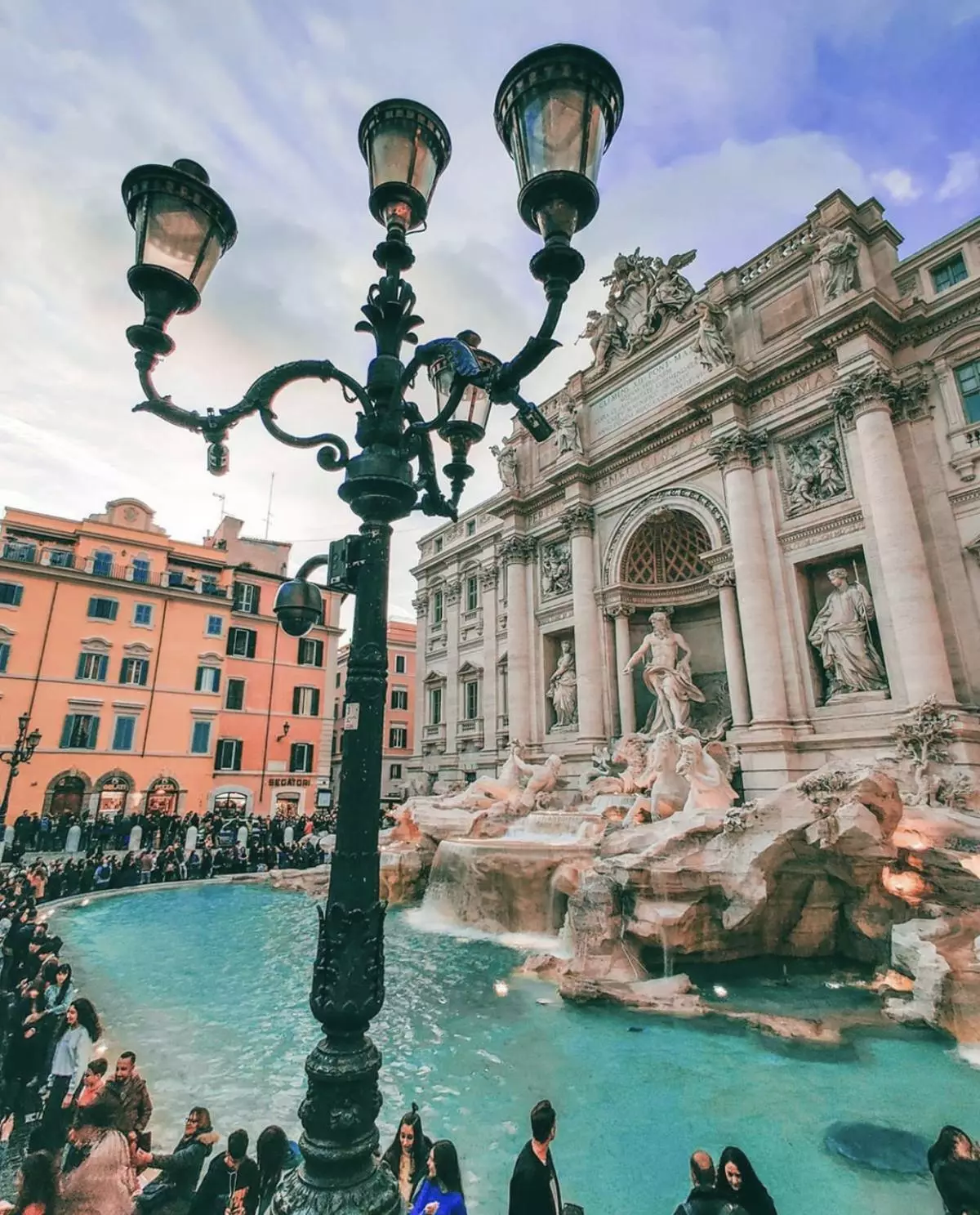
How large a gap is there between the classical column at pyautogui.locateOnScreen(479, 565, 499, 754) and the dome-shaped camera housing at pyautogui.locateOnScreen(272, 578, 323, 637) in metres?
20.8

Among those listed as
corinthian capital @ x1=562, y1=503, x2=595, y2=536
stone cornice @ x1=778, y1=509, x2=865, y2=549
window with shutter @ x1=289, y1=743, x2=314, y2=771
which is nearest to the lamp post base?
stone cornice @ x1=778, y1=509, x2=865, y2=549

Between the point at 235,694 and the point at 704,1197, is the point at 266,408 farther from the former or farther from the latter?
the point at 235,694

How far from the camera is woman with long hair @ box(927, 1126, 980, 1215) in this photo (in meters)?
3.02

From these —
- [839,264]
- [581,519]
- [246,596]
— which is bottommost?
[581,519]

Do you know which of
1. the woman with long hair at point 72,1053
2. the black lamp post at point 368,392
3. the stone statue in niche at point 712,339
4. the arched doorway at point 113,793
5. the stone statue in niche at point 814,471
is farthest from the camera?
the arched doorway at point 113,793

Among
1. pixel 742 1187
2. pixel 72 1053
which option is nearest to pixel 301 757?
pixel 72 1053

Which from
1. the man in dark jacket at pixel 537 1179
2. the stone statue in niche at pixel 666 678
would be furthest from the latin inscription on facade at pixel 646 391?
the man in dark jacket at pixel 537 1179

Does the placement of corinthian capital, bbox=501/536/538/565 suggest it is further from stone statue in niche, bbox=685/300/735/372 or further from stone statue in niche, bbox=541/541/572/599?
stone statue in niche, bbox=685/300/735/372

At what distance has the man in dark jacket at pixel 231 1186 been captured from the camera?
3203 mm

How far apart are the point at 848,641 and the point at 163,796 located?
24.7 meters

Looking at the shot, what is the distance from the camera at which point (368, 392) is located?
132 inches

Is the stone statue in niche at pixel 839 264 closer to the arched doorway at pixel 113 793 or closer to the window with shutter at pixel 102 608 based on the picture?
the window with shutter at pixel 102 608

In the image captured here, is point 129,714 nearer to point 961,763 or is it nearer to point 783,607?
point 783,607

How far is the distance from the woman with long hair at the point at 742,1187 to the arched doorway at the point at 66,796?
2578 cm
